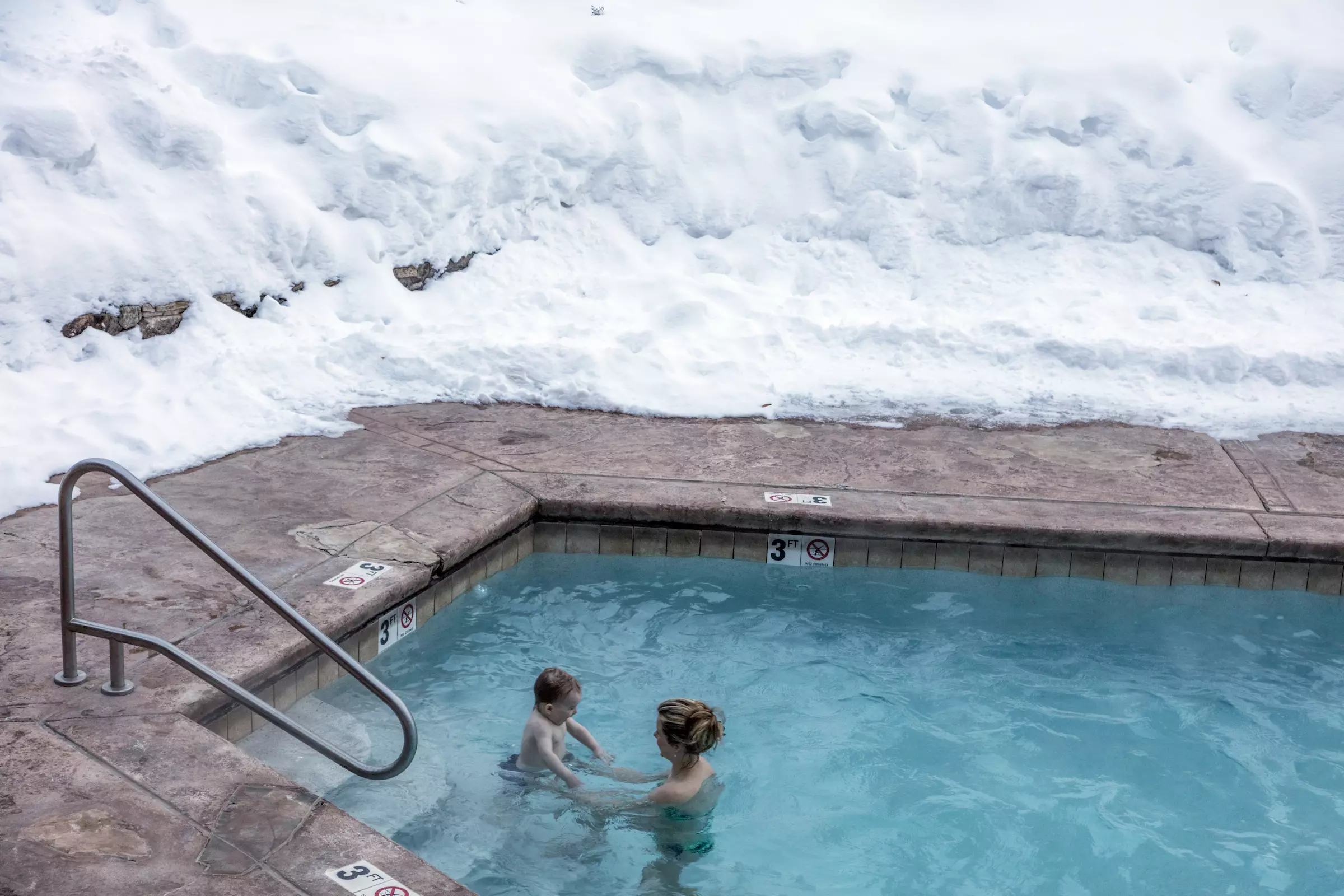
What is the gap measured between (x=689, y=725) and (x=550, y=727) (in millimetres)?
527

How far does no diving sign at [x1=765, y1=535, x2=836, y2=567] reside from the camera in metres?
5.14

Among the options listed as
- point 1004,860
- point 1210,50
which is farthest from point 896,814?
point 1210,50

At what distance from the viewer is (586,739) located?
3926 millimetres

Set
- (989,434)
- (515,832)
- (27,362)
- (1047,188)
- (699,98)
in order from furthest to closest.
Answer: (699,98)
(1047,188)
(989,434)
(27,362)
(515,832)

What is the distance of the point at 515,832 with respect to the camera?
3582 mm

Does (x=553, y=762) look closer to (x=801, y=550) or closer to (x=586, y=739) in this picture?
(x=586, y=739)

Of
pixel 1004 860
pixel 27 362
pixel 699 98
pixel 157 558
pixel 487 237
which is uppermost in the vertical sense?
pixel 699 98

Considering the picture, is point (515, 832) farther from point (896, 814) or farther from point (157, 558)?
point (157, 558)

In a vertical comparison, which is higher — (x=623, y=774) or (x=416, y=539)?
(x=416, y=539)

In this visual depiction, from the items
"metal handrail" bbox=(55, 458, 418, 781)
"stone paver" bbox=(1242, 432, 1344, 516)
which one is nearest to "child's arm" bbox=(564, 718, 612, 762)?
"metal handrail" bbox=(55, 458, 418, 781)

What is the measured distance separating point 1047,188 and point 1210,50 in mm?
Result: 2268

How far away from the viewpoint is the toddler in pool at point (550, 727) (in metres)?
3.61

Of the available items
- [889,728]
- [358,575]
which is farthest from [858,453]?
[358,575]

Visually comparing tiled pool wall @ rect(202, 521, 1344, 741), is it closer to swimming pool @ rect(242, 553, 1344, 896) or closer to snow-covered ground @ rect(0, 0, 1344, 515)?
swimming pool @ rect(242, 553, 1344, 896)
